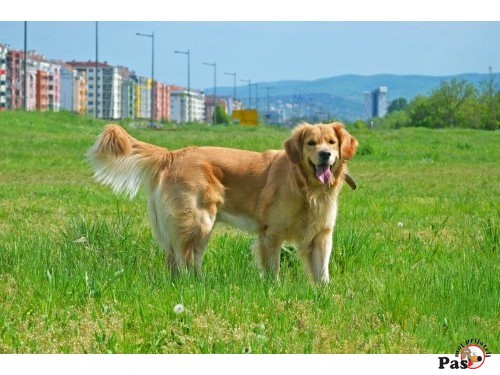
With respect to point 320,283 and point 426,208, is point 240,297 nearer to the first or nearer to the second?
point 320,283

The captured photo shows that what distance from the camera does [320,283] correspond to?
669cm

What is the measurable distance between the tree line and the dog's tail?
48.7 m

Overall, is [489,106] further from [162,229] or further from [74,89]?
[74,89]

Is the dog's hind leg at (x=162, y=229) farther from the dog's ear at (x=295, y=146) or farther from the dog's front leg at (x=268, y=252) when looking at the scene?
the dog's ear at (x=295, y=146)

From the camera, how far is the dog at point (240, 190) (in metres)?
7.22

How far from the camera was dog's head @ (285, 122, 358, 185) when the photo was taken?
23.5 feet

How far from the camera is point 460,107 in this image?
7038 cm

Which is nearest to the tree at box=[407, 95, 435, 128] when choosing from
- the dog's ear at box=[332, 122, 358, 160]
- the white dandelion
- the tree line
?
the tree line

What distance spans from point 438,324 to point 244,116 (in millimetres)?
87457

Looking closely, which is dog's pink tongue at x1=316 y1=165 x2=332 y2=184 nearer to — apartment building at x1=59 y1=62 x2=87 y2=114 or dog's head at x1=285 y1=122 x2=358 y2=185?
dog's head at x1=285 y1=122 x2=358 y2=185

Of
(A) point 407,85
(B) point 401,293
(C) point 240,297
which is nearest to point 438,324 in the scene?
(B) point 401,293

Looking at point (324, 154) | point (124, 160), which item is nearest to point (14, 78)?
point (124, 160)
